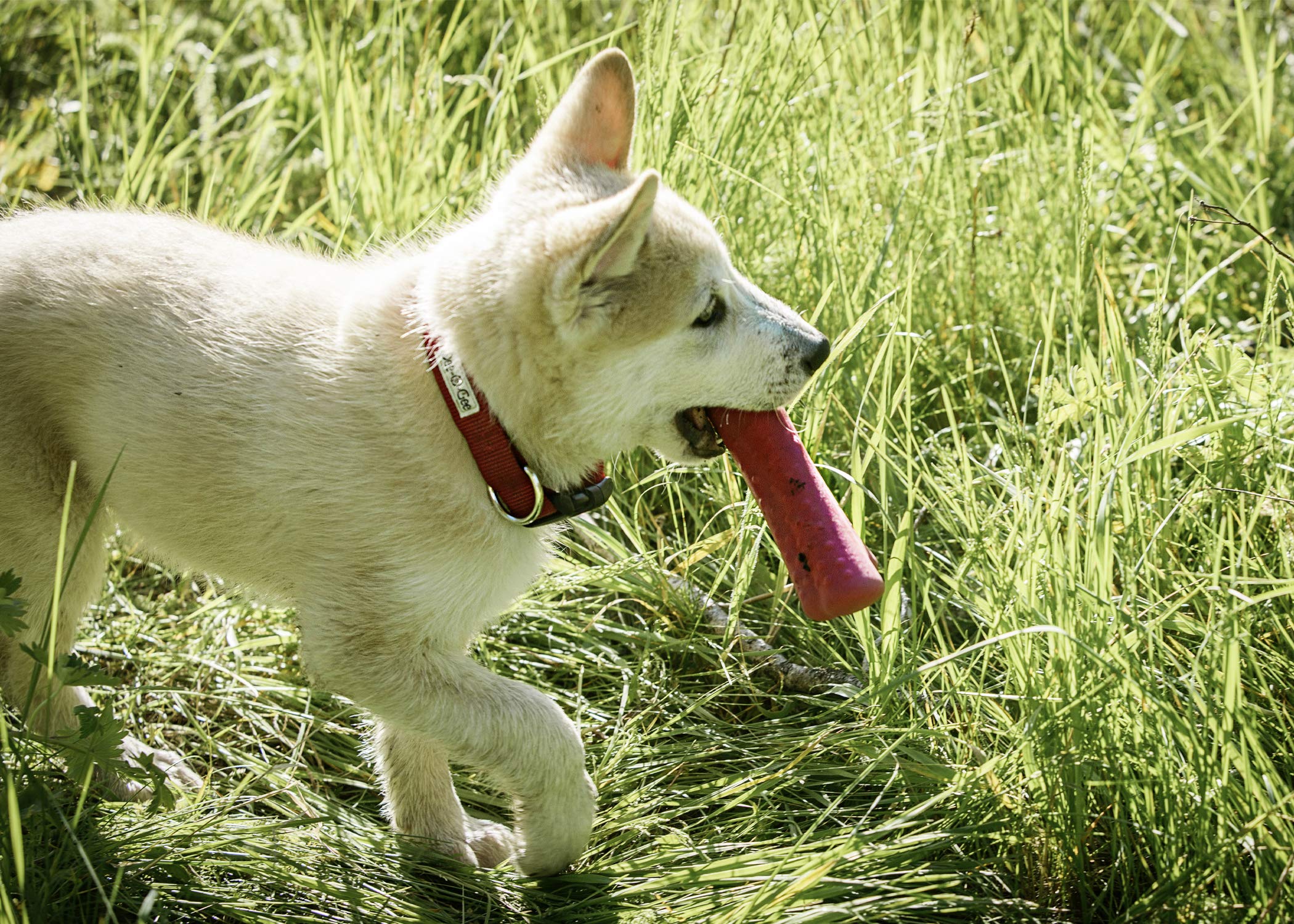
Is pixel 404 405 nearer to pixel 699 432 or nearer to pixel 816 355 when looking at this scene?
pixel 699 432

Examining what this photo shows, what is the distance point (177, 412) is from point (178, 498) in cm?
19

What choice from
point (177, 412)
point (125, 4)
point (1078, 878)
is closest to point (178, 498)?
point (177, 412)

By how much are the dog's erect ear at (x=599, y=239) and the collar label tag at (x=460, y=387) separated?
25cm

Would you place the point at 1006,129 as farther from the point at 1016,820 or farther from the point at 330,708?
the point at 330,708

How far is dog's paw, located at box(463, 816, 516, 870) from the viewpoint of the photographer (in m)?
2.81

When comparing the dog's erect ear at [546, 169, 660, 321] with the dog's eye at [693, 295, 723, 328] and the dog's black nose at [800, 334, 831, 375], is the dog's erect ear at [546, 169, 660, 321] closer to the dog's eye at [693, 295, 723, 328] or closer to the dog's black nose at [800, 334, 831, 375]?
the dog's eye at [693, 295, 723, 328]

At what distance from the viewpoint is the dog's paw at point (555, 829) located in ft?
8.14

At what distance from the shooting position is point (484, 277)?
2.51m

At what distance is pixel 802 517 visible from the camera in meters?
2.56

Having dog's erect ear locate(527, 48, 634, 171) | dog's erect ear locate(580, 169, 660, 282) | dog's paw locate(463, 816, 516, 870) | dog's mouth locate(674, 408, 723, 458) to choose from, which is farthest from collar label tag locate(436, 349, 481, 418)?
dog's paw locate(463, 816, 516, 870)

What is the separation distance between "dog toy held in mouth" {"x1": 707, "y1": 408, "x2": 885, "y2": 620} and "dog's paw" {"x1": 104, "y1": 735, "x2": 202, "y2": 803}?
157 centimetres

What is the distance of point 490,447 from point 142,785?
4.28ft

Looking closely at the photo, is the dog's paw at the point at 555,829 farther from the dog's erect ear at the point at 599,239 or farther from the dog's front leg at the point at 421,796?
the dog's erect ear at the point at 599,239

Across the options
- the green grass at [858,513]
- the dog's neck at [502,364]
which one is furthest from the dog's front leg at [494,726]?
the dog's neck at [502,364]
